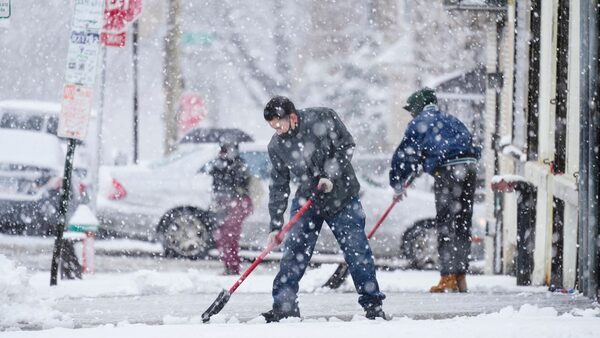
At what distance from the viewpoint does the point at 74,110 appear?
1006 cm

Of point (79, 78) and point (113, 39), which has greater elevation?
point (113, 39)

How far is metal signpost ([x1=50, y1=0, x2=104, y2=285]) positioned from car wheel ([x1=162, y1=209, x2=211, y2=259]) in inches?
166

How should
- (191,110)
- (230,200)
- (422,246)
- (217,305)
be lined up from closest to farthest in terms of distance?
(217,305) < (230,200) < (422,246) < (191,110)

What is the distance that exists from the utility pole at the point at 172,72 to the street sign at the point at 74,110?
18048mm

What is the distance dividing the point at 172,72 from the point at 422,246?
49.3 ft

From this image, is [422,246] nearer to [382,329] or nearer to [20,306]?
[20,306]

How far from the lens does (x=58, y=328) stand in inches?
285

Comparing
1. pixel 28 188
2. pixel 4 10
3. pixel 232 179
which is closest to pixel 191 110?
pixel 28 188

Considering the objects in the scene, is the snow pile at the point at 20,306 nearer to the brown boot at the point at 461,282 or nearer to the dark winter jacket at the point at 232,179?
the brown boot at the point at 461,282

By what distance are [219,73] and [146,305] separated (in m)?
28.5

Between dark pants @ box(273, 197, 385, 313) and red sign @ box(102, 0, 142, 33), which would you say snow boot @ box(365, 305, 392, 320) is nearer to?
dark pants @ box(273, 197, 385, 313)

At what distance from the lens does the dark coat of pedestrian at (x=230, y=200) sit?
12.4 metres

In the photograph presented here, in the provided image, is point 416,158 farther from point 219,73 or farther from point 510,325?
point 219,73

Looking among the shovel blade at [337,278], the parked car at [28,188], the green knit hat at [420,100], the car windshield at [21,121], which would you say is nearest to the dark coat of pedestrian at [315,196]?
the green knit hat at [420,100]
